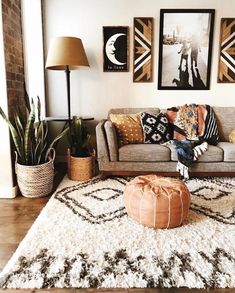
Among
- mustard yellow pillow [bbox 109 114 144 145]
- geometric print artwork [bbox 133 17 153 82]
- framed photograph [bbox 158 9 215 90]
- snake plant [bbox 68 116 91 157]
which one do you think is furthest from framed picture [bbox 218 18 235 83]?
snake plant [bbox 68 116 91 157]

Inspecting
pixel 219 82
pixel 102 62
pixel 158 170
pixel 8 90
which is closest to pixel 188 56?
pixel 219 82

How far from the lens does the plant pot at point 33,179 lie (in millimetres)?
2588

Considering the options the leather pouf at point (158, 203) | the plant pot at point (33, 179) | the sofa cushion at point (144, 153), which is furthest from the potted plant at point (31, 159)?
the leather pouf at point (158, 203)

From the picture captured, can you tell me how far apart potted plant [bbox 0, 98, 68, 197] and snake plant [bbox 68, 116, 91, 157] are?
18.5 inches

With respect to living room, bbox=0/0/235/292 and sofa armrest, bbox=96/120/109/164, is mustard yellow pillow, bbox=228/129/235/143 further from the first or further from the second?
sofa armrest, bbox=96/120/109/164

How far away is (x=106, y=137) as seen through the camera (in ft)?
9.84

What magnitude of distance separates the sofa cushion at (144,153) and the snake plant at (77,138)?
482mm

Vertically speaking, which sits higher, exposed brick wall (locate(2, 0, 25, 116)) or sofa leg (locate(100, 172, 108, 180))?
exposed brick wall (locate(2, 0, 25, 116))

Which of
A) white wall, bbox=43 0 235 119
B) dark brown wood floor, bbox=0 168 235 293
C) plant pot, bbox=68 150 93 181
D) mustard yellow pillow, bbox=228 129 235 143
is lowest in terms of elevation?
dark brown wood floor, bbox=0 168 235 293

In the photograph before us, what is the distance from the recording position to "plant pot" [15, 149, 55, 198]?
8.49 feet

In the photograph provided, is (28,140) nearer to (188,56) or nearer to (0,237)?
(0,237)

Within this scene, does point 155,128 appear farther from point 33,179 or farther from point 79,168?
point 33,179

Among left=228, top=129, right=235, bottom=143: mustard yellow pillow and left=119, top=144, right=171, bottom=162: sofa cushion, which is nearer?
left=119, top=144, right=171, bottom=162: sofa cushion

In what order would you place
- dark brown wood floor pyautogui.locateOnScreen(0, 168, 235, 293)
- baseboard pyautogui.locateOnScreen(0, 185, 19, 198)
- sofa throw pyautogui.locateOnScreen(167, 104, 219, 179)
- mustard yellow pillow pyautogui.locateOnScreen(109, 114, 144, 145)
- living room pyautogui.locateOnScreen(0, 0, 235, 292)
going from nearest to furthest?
dark brown wood floor pyautogui.locateOnScreen(0, 168, 235, 293) → living room pyautogui.locateOnScreen(0, 0, 235, 292) → baseboard pyautogui.locateOnScreen(0, 185, 19, 198) → mustard yellow pillow pyautogui.locateOnScreen(109, 114, 144, 145) → sofa throw pyautogui.locateOnScreen(167, 104, 219, 179)
